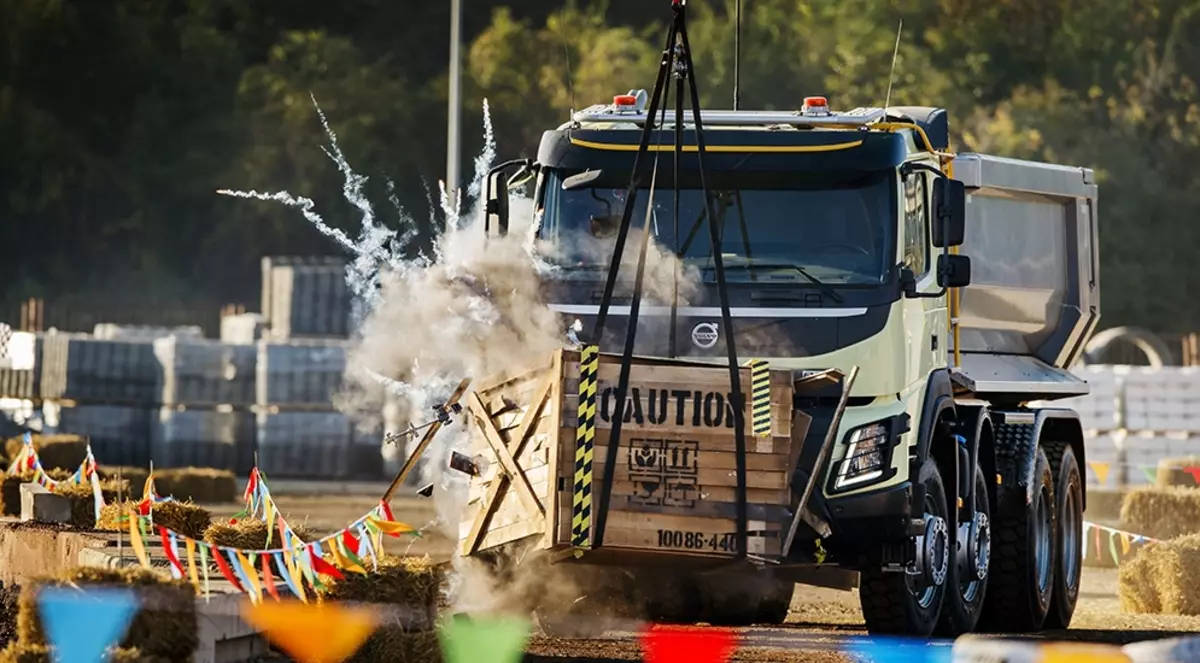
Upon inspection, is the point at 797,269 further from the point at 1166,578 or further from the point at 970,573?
the point at 1166,578

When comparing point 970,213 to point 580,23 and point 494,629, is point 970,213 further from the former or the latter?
point 580,23

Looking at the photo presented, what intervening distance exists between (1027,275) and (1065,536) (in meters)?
1.95

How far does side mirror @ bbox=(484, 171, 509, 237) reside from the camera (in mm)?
14742

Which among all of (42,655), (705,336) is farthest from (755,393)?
(42,655)

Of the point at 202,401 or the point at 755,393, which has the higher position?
the point at 202,401

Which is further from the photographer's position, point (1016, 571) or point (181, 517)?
point (1016, 571)

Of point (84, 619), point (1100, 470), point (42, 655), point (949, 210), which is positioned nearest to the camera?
point (42, 655)

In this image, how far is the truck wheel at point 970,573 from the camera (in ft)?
50.2

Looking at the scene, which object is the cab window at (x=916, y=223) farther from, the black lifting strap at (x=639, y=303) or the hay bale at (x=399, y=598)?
the hay bale at (x=399, y=598)

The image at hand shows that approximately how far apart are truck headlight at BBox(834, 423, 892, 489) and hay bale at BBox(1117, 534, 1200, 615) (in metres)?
5.99

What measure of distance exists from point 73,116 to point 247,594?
6047 centimetres

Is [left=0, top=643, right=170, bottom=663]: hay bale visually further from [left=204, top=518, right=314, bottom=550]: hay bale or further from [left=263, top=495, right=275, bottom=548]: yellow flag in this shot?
[left=204, top=518, right=314, bottom=550]: hay bale

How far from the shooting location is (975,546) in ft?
51.6

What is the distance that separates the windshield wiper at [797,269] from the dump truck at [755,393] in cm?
1
